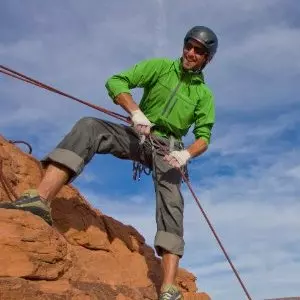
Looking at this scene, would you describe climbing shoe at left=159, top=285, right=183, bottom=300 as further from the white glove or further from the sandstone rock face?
the white glove

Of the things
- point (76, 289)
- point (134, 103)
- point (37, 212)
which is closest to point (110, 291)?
point (76, 289)

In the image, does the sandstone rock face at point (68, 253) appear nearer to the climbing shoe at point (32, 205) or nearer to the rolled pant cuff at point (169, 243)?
the climbing shoe at point (32, 205)

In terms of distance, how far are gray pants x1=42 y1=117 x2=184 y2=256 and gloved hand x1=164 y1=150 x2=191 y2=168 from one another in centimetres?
23

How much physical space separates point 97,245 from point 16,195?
1.75 m

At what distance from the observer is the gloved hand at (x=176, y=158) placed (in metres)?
9.14

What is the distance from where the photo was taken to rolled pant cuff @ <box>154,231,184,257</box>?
8.95 metres

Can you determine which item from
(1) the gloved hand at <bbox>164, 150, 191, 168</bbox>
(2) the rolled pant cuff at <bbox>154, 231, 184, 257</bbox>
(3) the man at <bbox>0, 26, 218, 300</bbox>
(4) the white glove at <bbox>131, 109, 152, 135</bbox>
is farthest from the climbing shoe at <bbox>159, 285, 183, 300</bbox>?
(4) the white glove at <bbox>131, 109, 152, 135</bbox>

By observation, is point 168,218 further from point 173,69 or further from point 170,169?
point 173,69

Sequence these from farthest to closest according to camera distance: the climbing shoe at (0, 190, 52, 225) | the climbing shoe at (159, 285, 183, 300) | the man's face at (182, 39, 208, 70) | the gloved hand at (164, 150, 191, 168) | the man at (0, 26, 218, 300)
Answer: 1. the man's face at (182, 39, 208, 70)
2. the gloved hand at (164, 150, 191, 168)
3. the climbing shoe at (159, 285, 183, 300)
4. the man at (0, 26, 218, 300)
5. the climbing shoe at (0, 190, 52, 225)

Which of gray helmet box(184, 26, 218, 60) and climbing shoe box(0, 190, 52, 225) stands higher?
gray helmet box(184, 26, 218, 60)

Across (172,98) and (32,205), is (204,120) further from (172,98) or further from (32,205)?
(32,205)

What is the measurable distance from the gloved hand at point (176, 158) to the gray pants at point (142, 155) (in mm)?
228

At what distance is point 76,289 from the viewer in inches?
292

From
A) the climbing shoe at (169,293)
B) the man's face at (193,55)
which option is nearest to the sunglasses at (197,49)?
the man's face at (193,55)
